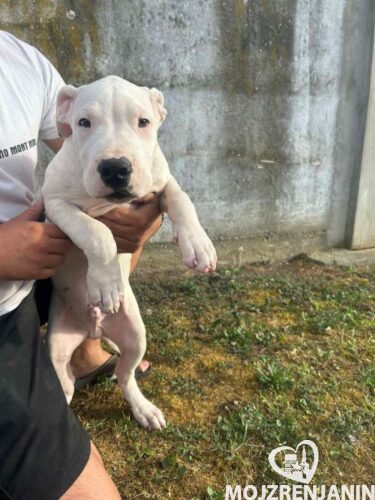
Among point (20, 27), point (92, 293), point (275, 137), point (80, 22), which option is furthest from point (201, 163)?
point (92, 293)

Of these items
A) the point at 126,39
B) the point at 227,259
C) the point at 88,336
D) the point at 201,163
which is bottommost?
the point at 227,259

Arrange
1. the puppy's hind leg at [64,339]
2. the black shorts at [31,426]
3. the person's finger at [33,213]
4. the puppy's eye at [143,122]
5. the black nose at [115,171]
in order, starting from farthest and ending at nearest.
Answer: the puppy's hind leg at [64,339], the person's finger at [33,213], the puppy's eye at [143,122], the black shorts at [31,426], the black nose at [115,171]

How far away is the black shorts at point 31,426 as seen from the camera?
1935 millimetres

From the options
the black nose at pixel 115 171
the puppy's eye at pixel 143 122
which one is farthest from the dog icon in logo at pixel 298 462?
the puppy's eye at pixel 143 122

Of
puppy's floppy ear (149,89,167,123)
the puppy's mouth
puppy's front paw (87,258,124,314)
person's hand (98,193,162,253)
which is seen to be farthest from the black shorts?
puppy's floppy ear (149,89,167,123)

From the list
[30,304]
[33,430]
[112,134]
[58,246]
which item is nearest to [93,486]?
[33,430]

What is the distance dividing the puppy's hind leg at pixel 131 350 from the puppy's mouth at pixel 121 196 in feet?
1.96

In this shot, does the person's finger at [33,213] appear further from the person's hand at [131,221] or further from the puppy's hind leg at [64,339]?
the puppy's hind leg at [64,339]

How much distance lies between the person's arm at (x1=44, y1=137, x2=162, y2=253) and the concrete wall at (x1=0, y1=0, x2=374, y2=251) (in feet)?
5.92

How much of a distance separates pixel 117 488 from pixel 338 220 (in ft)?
10.4

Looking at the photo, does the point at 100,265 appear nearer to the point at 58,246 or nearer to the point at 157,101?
the point at 58,246

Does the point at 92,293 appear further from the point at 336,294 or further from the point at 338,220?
the point at 338,220

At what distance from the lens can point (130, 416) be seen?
2656 millimetres

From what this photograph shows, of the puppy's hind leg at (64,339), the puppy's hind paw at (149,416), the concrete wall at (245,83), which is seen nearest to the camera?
the puppy's hind leg at (64,339)
